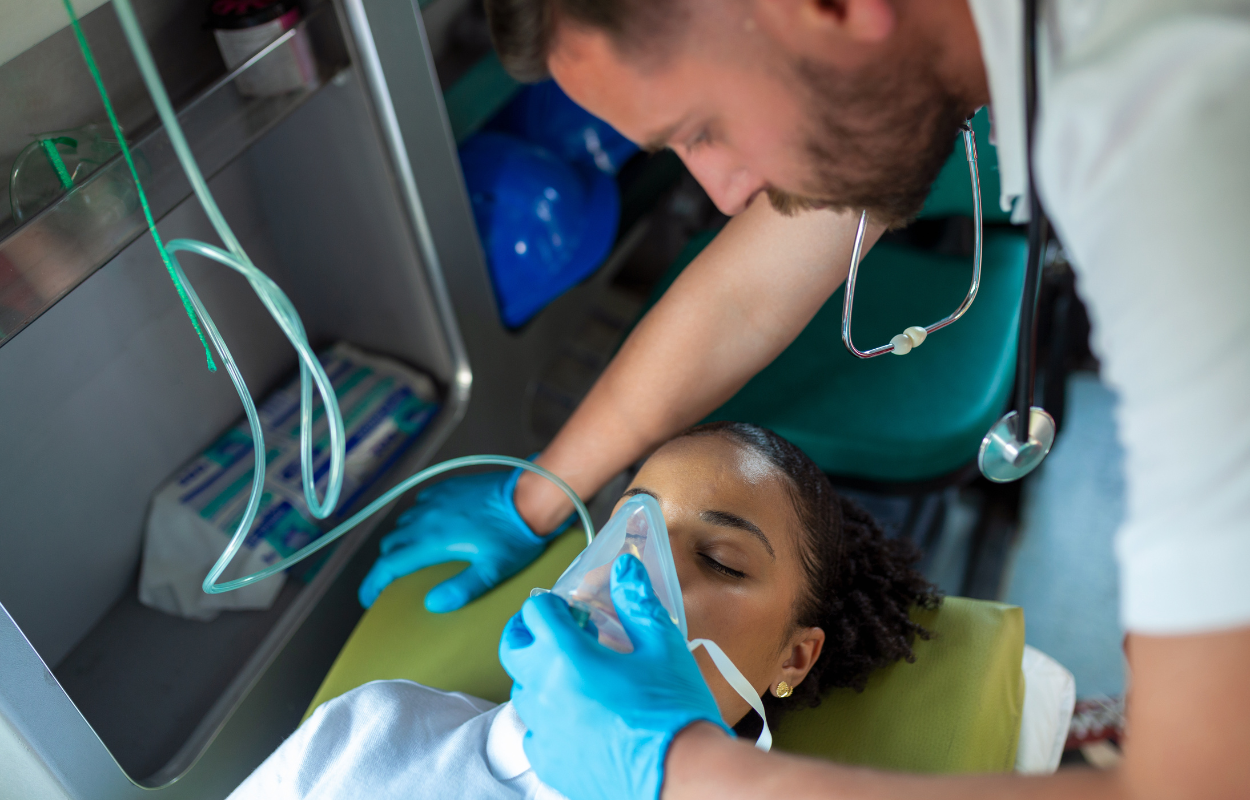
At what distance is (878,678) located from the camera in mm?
1306

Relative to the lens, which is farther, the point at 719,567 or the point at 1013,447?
the point at 719,567

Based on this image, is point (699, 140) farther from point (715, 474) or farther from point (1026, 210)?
point (715, 474)

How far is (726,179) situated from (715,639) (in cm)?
56

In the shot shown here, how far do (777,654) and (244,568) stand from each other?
922 millimetres

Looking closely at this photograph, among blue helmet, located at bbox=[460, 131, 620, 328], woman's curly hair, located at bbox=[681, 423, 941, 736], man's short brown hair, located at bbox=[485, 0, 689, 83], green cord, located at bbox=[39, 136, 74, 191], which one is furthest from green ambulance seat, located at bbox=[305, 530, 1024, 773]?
man's short brown hair, located at bbox=[485, 0, 689, 83]

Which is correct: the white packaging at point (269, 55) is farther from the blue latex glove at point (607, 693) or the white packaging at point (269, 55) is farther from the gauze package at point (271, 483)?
the blue latex glove at point (607, 693)

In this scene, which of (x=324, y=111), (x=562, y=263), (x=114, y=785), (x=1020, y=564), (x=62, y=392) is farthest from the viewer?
(x=1020, y=564)

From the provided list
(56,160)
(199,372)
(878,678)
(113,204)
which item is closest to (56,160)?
(56,160)

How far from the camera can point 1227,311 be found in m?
0.54

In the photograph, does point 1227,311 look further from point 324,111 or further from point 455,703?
point 324,111

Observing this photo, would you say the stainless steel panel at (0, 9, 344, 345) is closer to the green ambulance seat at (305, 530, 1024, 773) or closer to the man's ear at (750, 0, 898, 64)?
the green ambulance seat at (305, 530, 1024, 773)

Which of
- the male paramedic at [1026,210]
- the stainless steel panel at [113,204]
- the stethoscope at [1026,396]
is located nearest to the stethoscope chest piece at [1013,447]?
the stethoscope at [1026,396]

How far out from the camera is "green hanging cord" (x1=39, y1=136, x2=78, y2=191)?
42.2 inches

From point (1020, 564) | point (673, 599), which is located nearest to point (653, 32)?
point (673, 599)
